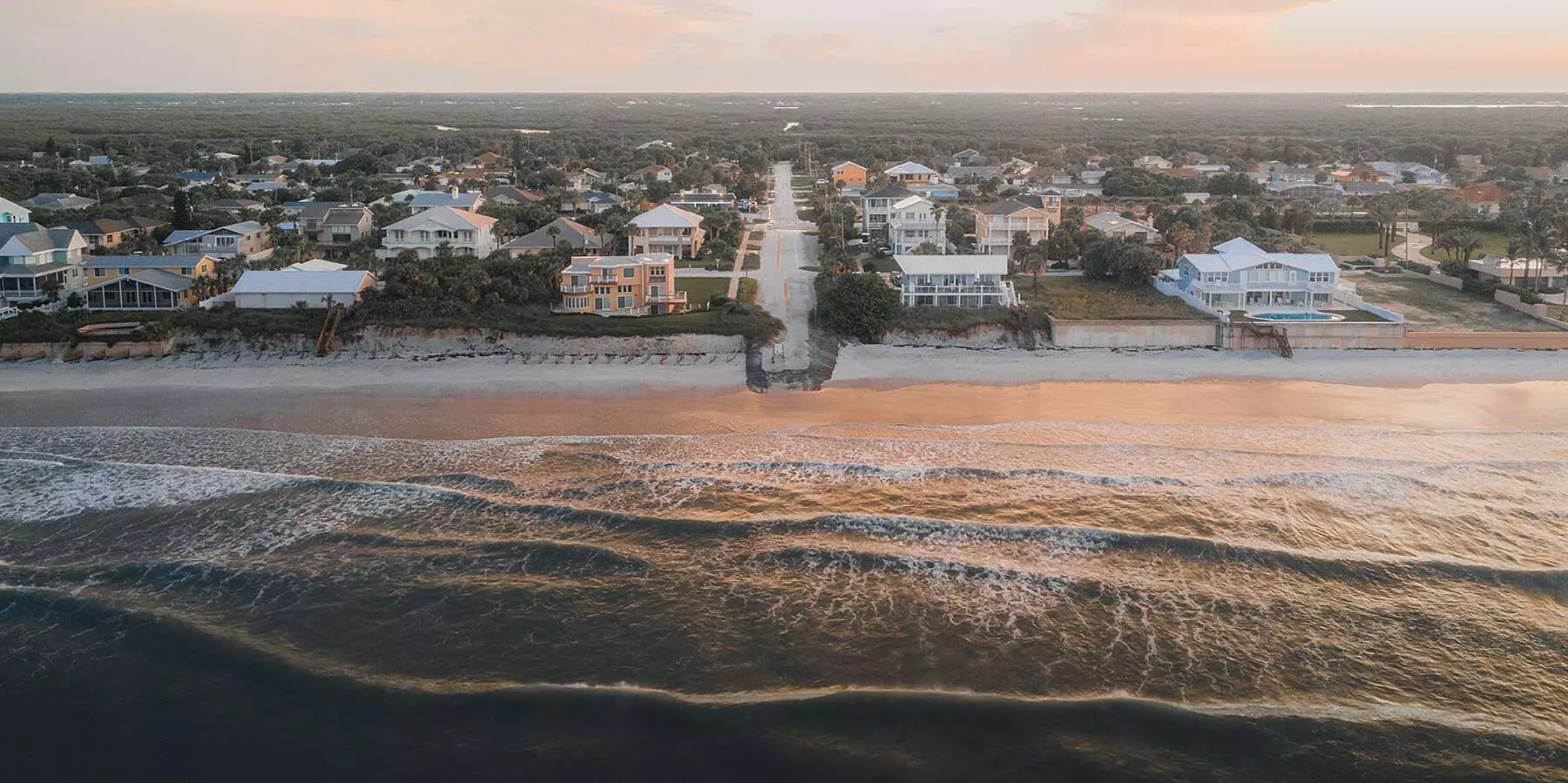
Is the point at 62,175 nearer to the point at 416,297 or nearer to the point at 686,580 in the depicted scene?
the point at 416,297

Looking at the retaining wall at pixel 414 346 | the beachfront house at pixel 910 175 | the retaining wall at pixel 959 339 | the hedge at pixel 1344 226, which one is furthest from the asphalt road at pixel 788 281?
the hedge at pixel 1344 226

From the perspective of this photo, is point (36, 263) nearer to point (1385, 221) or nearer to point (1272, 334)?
point (1272, 334)

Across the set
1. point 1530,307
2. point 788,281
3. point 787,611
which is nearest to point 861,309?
point 788,281

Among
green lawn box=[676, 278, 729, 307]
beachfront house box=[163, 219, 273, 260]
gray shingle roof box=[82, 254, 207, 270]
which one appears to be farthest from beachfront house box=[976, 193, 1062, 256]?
gray shingle roof box=[82, 254, 207, 270]

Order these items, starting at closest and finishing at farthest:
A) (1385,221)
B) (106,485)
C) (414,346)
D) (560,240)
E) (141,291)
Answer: (106,485) → (414,346) → (141,291) → (560,240) → (1385,221)

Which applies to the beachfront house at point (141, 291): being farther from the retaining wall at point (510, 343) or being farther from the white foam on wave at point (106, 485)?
the white foam on wave at point (106, 485)

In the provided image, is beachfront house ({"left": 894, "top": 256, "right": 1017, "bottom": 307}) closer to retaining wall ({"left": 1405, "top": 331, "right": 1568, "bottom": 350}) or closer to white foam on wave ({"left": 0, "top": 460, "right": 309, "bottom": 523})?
retaining wall ({"left": 1405, "top": 331, "right": 1568, "bottom": 350})
